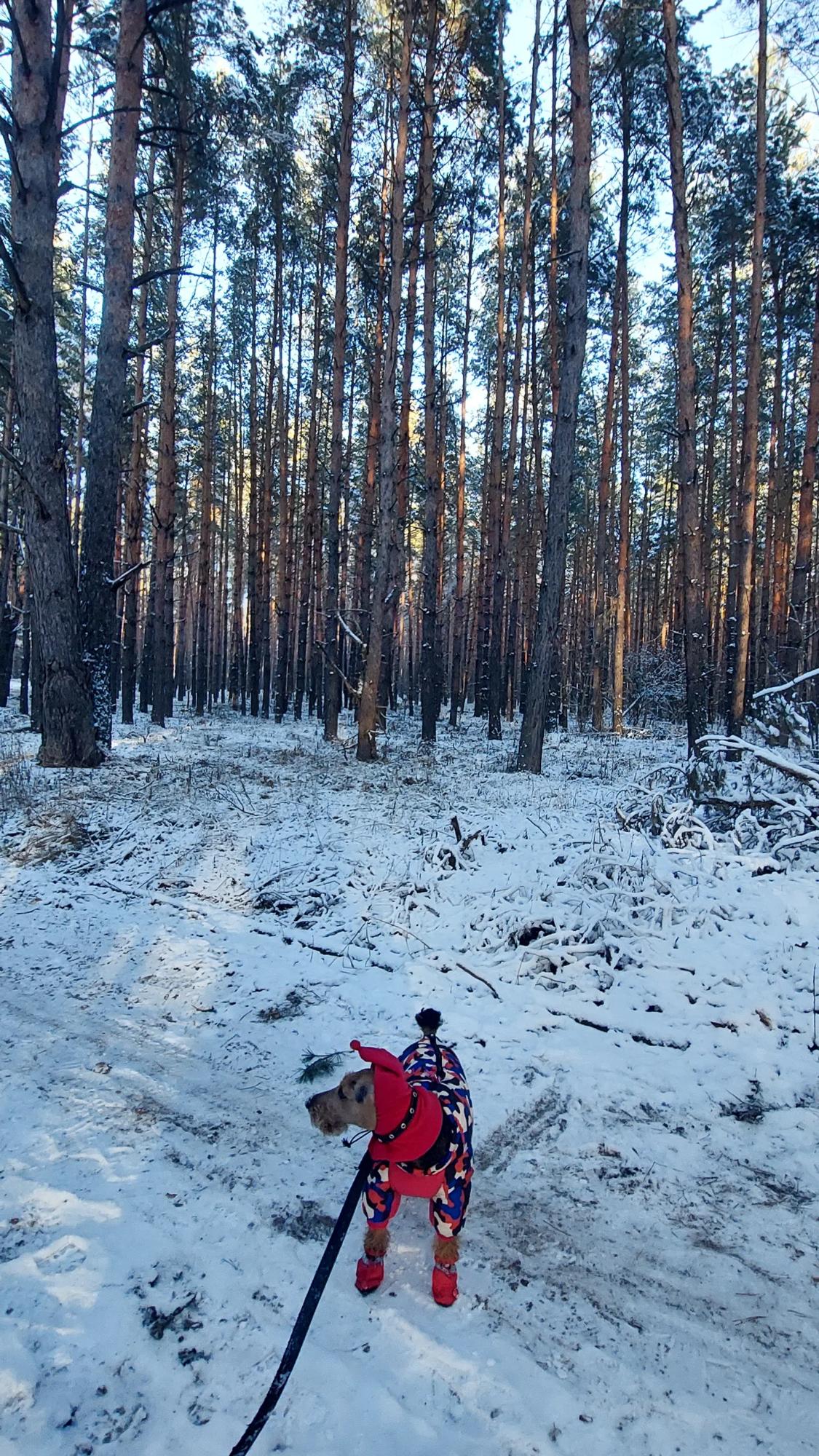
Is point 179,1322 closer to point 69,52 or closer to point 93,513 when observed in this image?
point 93,513

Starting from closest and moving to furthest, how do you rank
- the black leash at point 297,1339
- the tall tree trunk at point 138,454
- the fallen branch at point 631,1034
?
1. the black leash at point 297,1339
2. the fallen branch at point 631,1034
3. the tall tree trunk at point 138,454

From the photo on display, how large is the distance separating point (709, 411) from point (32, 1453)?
26.8 m

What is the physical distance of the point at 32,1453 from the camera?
5.60ft

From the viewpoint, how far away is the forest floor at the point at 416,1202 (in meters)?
1.91

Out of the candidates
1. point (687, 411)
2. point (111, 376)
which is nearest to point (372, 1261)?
point (111, 376)

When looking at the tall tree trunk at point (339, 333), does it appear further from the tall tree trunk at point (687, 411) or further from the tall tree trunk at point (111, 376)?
the tall tree trunk at point (687, 411)

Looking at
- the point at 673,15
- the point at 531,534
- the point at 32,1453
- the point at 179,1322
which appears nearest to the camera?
the point at 32,1453

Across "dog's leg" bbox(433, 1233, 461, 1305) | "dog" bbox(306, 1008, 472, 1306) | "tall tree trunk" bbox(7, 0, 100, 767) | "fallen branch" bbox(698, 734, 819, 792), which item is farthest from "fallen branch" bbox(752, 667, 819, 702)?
"tall tree trunk" bbox(7, 0, 100, 767)

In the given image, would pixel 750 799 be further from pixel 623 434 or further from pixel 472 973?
pixel 623 434

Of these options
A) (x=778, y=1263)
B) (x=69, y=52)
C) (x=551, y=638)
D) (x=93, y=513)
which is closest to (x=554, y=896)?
(x=778, y=1263)

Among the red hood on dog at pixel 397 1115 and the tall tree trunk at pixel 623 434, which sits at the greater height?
the tall tree trunk at pixel 623 434

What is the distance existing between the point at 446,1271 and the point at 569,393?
10269 millimetres

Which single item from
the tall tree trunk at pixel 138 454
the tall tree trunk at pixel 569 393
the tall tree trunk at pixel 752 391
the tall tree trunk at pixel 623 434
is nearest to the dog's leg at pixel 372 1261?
the tall tree trunk at pixel 569 393

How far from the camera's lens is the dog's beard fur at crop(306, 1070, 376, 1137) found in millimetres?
1891
